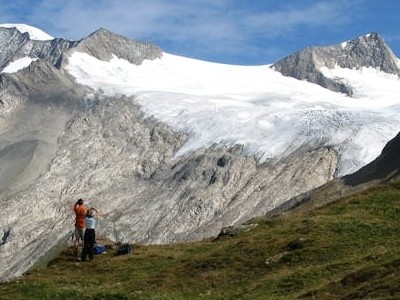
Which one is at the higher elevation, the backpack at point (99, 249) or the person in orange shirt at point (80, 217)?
the person in orange shirt at point (80, 217)

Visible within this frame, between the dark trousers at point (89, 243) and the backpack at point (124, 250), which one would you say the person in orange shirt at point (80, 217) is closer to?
the dark trousers at point (89, 243)

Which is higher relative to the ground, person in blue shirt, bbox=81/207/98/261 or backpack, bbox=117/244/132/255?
person in blue shirt, bbox=81/207/98/261

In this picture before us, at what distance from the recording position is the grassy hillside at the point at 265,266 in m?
33.4

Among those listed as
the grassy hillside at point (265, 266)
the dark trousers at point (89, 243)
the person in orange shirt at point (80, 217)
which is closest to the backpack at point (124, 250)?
the grassy hillside at point (265, 266)

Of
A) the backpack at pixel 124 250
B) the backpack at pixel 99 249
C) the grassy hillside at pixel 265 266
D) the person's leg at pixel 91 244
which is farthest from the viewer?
the backpack at pixel 99 249

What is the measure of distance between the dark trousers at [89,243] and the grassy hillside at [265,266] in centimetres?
58

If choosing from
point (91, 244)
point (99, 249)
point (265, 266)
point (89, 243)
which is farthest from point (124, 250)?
point (265, 266)

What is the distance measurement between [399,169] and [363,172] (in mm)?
29781

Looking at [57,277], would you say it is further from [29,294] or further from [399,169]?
[399,169]

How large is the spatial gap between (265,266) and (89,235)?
9.88 metres

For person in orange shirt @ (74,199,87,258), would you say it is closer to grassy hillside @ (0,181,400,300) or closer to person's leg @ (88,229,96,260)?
person's leg @ (88,229,96,260)

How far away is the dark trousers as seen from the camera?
138 ft

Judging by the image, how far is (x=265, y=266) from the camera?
3894 cm

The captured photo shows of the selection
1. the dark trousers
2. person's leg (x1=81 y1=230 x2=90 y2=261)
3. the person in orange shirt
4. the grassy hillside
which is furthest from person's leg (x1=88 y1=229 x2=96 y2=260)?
the person in orange shirt
